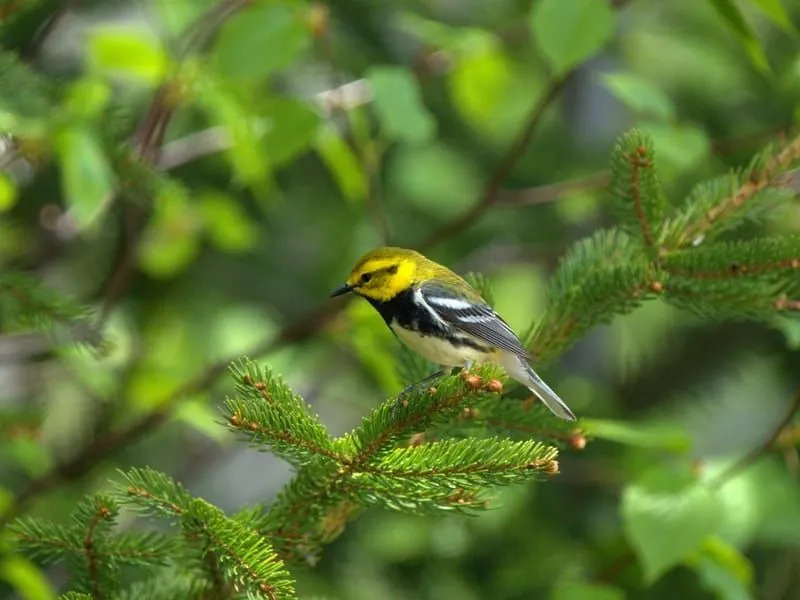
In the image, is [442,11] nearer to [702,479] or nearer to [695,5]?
[695,5]

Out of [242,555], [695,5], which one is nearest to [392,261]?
[242,555]

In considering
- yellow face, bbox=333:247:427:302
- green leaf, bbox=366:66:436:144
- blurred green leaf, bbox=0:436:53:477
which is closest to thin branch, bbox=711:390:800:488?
yellow face, bbox=333:247:427:302

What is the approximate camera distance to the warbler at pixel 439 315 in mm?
1494

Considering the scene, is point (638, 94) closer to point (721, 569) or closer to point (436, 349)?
point (436, 349)

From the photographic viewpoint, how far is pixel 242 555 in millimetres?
963

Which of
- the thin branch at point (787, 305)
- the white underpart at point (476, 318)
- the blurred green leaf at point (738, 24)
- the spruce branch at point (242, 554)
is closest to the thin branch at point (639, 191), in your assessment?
the thin branch at point (787, 305)

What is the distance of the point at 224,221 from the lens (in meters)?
2.32

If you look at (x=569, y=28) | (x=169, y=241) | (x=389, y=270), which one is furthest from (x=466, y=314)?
(x=169, y=241)

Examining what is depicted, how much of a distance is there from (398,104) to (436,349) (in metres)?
0.52

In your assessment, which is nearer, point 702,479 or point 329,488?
point 329,488

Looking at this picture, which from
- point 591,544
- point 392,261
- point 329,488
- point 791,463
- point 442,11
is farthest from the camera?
point 442,11

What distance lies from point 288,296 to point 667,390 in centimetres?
111

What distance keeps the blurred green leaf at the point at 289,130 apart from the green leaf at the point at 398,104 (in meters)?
0.13

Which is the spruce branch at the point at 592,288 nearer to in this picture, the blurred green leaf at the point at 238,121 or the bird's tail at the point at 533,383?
the bird's tail at the point at 533,383
